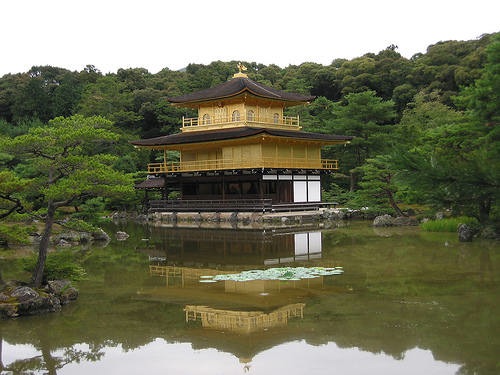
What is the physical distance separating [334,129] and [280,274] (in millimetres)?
27860

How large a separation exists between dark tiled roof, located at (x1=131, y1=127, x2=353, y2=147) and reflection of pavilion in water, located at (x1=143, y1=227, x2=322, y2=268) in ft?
26.2

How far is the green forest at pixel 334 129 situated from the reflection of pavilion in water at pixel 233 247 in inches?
141

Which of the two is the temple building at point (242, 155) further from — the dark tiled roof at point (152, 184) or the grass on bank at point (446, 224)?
the grass on bank at point (446, 224)

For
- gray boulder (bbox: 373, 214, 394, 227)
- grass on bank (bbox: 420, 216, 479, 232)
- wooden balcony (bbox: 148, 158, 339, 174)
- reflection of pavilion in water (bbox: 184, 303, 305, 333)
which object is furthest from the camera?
wooden balcony (bbox: 148, 158, 339, 174)

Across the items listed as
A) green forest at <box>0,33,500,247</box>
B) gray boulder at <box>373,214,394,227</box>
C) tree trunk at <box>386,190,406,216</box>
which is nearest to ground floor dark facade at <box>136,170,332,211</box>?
green forest at <box>0,33,500,247</box>

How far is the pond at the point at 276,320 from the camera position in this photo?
7047mm

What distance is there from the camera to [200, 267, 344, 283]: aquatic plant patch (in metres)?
12.6

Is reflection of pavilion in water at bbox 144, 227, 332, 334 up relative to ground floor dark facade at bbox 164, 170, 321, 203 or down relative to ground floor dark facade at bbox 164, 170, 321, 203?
down

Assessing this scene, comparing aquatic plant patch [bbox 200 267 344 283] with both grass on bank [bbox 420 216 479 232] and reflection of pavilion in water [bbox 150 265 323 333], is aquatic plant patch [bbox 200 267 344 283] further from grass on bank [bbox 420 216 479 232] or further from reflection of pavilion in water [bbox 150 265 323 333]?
grass on bank [bbox 420 216 479 232]

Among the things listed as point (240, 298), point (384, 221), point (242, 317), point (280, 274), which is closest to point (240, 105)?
point (384, 221)

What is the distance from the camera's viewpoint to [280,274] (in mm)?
12914

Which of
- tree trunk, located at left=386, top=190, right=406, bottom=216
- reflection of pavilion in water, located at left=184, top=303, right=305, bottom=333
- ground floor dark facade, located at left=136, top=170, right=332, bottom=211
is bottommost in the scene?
reflection of pavilion in water, located at left=184, top=303, right=305, bottom=333

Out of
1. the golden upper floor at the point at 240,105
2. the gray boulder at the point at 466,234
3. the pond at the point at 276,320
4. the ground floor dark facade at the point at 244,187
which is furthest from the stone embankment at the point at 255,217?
the pond at the point at 276,320

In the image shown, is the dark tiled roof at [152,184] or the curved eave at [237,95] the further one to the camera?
the dark tiled roof at [152,184]
